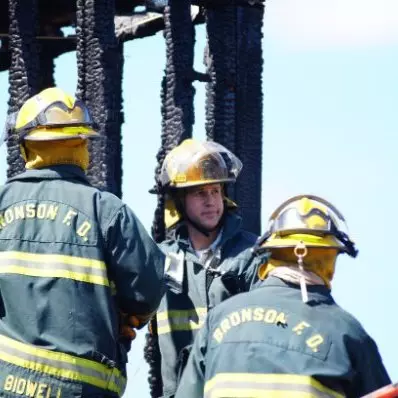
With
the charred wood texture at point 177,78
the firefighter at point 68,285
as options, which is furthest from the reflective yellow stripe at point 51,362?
the charred wood texture at point 177,78

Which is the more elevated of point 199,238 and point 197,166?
point 197,166

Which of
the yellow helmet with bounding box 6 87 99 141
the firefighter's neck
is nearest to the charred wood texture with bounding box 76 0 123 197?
the firefighter's neck

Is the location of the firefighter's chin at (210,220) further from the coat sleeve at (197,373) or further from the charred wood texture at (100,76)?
the coat sleeve at (197,373)

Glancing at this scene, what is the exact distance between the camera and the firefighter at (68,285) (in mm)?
10695

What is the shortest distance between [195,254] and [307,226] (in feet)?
8.74

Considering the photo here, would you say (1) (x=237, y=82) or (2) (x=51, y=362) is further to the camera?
(1) (x=237, y=82)

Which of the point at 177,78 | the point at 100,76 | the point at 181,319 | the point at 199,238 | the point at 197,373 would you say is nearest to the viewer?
the point at 197,373

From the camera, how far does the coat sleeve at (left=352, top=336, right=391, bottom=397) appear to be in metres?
9.38

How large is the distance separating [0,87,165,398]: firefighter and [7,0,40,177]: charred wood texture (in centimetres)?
355

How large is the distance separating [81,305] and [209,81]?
4.73 m

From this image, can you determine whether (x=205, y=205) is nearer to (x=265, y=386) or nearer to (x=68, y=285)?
(x=68, y=285)

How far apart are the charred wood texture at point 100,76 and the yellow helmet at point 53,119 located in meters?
3.23

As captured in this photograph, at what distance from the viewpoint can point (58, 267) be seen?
10.7 meters

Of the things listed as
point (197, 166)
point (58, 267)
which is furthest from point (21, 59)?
point (58, 267)
